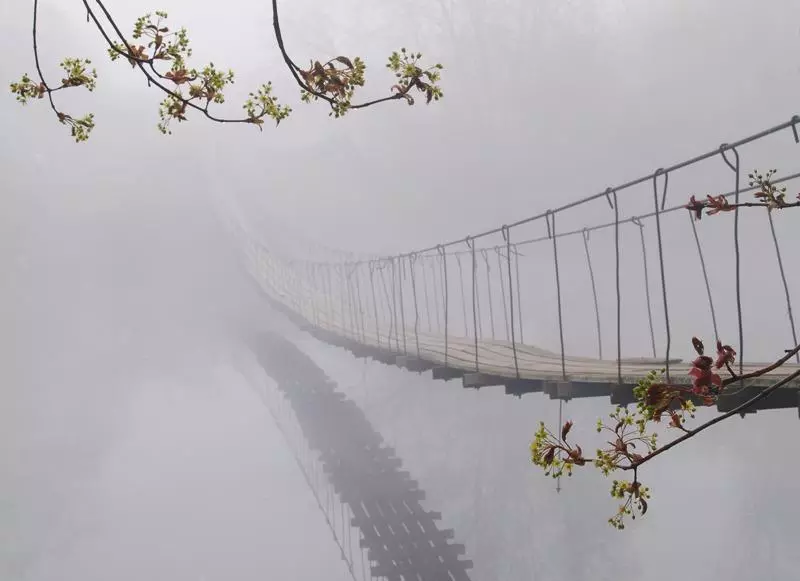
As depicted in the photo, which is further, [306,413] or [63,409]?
[63,409]

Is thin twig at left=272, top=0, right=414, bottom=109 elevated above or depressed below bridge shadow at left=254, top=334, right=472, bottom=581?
above

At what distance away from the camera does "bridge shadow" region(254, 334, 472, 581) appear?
11656mm

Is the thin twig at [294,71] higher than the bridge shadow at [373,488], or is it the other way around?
the thin twig at [294,71]

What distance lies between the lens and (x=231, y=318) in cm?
4600

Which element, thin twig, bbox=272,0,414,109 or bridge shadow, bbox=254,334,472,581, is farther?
bridge shadow, bbox=254,334,472,581

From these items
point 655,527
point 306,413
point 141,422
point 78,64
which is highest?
point 78,64

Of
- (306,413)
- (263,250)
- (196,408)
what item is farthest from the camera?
(196,408)

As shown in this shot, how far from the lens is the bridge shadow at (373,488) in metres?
11.7

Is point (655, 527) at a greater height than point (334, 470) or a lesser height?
lesser

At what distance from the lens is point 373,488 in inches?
577

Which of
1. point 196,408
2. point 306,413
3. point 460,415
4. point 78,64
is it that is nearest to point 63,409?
point 196,408

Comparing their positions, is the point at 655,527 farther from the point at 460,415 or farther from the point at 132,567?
the point at 132,567

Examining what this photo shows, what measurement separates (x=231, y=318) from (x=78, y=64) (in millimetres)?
45065

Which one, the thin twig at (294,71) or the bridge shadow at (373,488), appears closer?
the thin twig at (294,71)
